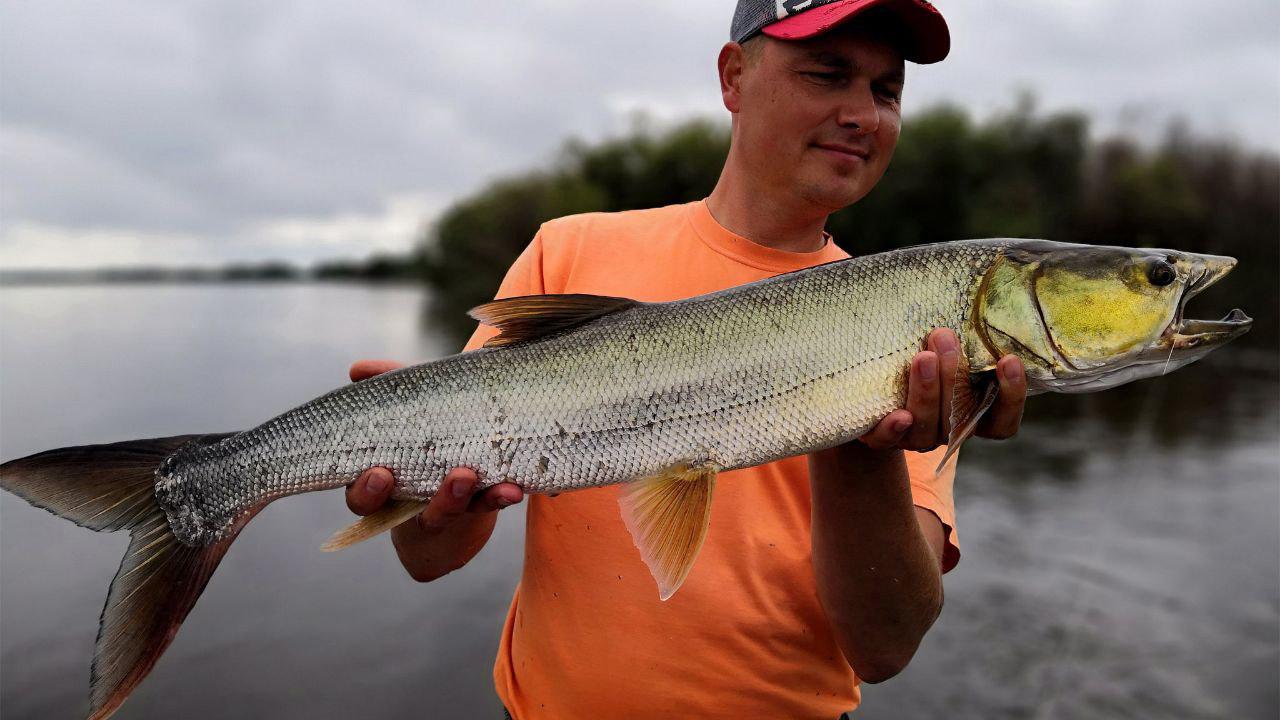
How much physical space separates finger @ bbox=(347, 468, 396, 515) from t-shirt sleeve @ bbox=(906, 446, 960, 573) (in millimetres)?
1605

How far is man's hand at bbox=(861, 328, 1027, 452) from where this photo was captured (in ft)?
7.70

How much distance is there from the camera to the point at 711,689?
2.41 m

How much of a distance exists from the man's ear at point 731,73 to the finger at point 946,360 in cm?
108

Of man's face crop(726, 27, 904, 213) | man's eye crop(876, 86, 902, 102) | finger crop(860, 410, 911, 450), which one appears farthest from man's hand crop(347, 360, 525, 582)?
man's eye crop(876, 86, 902, 102)

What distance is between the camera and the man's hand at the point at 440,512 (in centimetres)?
242

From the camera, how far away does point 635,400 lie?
247 cm

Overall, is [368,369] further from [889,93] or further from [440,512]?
[889,93]

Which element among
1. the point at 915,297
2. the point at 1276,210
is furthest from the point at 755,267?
the point at 1276,210

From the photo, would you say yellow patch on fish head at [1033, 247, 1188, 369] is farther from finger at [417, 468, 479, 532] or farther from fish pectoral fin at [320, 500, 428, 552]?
fish pectoral fin at [320, 500, 428, 552]

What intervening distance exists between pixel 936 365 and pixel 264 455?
1923 millimetres

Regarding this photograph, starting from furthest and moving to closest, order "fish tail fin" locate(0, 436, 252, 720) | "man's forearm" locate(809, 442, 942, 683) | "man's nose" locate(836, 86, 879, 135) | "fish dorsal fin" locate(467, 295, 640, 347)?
"man's nose" locate(836, 86, 879, 135), "fish dorsal fin" locate(467, 295, 640, 347), "man's forearm" locate(809, 442, 942, 683), "fish tail fin" locate(0, 436, 252, 720)

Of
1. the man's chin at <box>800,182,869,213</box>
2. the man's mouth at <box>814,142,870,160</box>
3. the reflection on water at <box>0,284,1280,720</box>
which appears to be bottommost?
the reflection on water at <box>0,284,1280,720</box>

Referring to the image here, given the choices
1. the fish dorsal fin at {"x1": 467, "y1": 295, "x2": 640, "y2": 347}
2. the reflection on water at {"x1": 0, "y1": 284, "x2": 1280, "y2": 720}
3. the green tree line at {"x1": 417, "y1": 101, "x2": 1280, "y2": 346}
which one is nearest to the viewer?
the fish dorsal fin at {"x1": 467, "y1": 295, "x2": 640, "y2": 347}

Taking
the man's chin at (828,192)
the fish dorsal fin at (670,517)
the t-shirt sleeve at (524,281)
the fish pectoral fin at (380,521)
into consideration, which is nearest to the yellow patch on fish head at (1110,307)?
the man's chin at (828,192)
